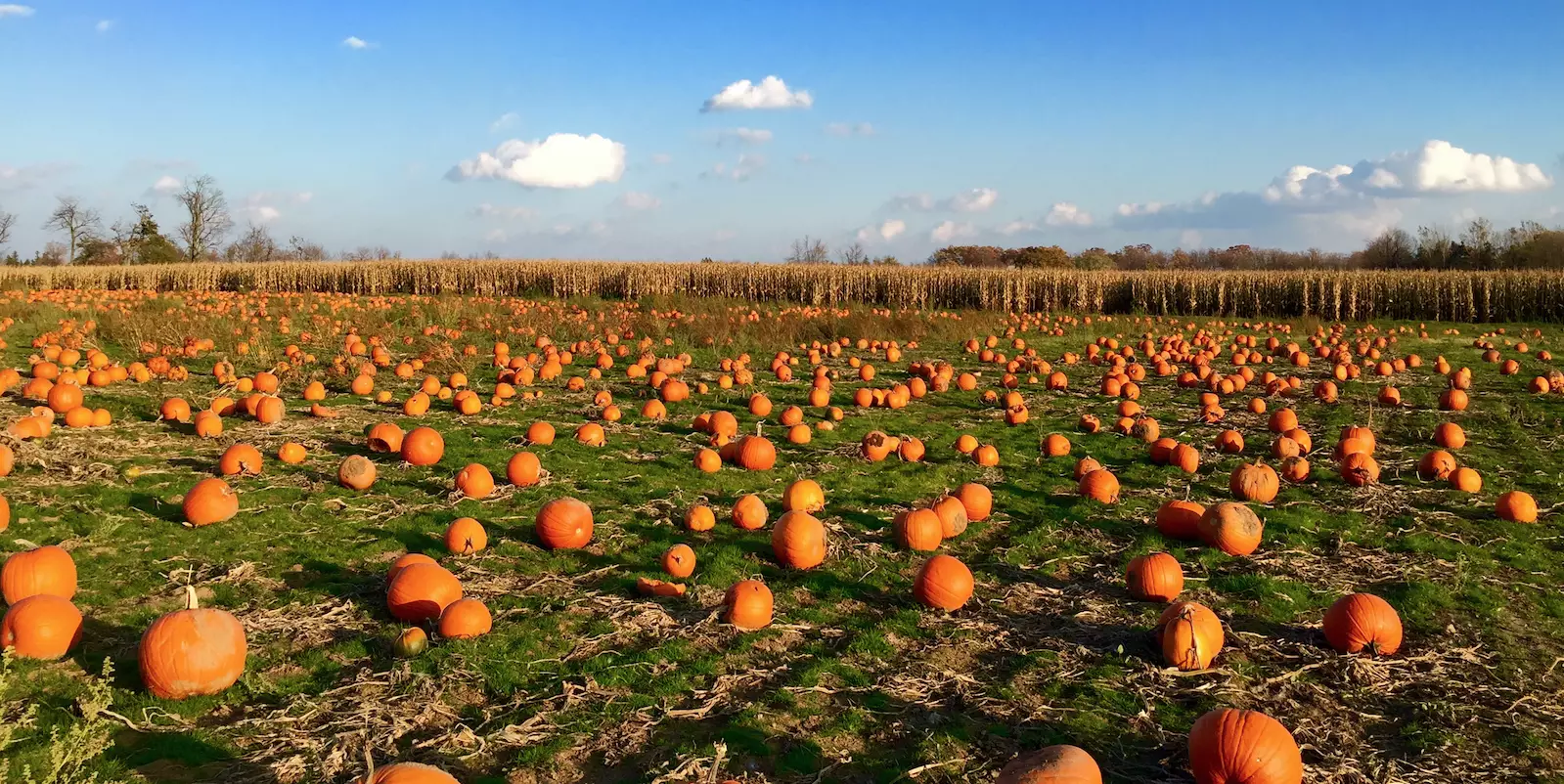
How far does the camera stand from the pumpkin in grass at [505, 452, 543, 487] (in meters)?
8.31

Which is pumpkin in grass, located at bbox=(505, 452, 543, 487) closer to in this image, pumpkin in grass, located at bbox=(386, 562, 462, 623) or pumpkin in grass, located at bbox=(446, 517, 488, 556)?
pumpkin in grass, located at bbox=(446, 517, 488, 556)

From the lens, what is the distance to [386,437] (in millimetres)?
9188

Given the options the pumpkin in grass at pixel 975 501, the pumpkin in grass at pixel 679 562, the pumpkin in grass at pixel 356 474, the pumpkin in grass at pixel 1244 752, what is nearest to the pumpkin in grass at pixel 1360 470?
the pumpkin in grass at pixel 975 501

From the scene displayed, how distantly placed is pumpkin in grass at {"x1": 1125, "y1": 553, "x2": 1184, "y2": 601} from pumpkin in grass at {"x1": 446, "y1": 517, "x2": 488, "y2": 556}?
14.9ft

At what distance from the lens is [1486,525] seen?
751 centimetres

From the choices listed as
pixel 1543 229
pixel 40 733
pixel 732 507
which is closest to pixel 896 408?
pixel 732 507

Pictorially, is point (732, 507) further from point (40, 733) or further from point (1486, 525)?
point (1486, 525)

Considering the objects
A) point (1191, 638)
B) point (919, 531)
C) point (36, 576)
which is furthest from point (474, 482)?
point (1191, 638)

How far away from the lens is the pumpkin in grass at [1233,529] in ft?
22.0

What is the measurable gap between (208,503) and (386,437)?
7.75 ft

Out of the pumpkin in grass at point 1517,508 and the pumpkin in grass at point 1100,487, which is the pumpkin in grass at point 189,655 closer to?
the pumpkin in grass at point 1100,487

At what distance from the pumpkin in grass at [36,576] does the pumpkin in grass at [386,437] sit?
12.4 feet

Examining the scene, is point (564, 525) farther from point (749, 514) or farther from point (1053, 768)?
point (1053, 768)

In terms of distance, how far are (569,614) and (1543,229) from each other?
184ft
